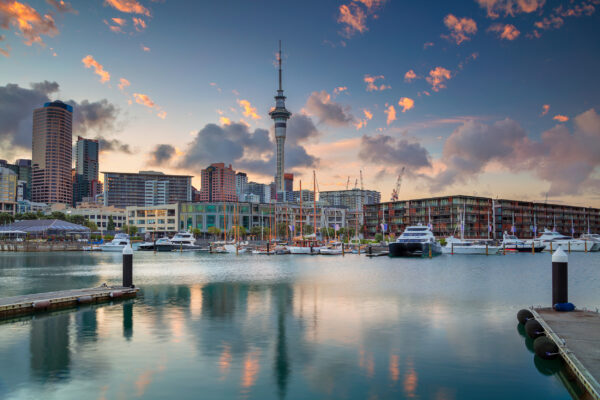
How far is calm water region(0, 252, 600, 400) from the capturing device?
2117 cm

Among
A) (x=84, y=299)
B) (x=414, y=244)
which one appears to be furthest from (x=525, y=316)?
(x=414, y=244)

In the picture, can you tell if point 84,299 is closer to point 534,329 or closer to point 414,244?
point 534,329

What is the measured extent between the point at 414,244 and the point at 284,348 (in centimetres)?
9868

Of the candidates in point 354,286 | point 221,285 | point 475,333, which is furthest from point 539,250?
point 475,333

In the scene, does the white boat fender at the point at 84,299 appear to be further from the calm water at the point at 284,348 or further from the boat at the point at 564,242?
the boat at the point at 564,242

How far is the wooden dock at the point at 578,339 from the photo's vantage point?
18594 millimetres

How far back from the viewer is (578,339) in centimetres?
2350

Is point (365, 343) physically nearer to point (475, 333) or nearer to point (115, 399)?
point (475, 333)

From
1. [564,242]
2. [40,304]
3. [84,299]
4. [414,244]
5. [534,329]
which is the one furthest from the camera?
[564,242]

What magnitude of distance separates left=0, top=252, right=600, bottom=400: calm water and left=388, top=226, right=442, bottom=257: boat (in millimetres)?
69530

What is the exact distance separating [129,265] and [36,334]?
675 inches

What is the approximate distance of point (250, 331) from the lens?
32719mm

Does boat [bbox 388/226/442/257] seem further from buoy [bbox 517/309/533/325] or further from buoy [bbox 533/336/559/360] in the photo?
buoy [bbox 533/336/559/360]

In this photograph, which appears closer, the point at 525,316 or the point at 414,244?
the point at 525,316
